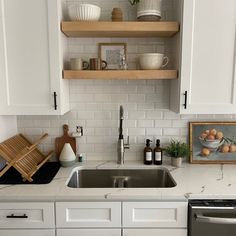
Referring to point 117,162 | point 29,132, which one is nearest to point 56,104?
point 29,132

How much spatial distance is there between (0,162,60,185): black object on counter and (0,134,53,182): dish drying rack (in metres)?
0.05

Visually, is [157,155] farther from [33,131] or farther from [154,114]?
[33,131]

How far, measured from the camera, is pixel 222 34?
5.53 feet

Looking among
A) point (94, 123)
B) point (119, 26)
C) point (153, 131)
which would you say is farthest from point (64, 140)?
point (119, 26)

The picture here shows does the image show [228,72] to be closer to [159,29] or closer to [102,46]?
[159,29]

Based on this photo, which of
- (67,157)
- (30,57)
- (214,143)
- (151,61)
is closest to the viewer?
(30,57)

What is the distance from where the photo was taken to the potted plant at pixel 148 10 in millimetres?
1789

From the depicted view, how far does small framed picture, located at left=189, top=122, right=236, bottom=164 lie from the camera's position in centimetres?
210

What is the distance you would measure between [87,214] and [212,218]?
77cm

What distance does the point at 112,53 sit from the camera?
2045mm

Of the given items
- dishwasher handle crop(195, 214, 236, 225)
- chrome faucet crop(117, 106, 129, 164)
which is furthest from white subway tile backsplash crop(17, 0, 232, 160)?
dishwasher handle crop(195, 214, 236, 225)

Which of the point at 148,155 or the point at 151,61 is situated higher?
the point at 151,61

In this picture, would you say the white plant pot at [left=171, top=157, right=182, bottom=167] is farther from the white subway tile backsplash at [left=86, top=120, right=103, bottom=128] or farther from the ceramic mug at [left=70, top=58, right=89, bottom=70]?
the ceramic mug at [left=70, top=58, right=89, bottom=70]

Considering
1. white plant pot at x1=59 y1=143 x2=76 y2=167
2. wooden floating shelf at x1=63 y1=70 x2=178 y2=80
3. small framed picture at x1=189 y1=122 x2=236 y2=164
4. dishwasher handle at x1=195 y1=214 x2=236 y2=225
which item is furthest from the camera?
small framed picture at x1=189 y1=122 x2=236 y2=164
